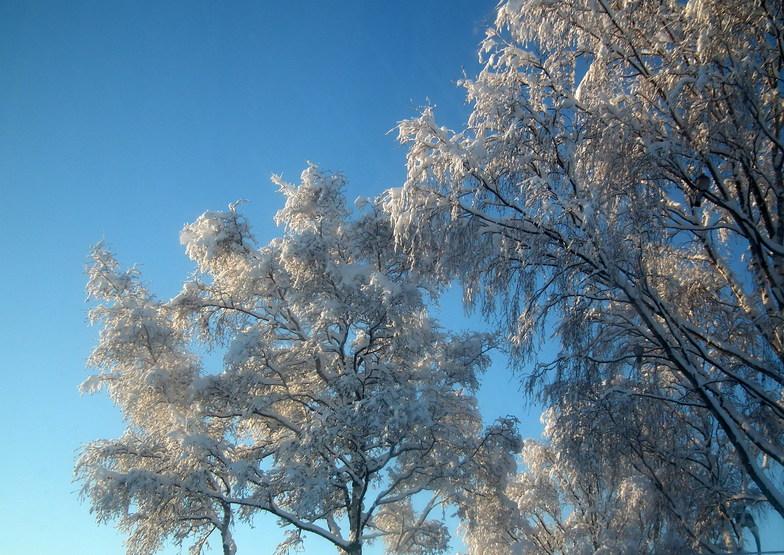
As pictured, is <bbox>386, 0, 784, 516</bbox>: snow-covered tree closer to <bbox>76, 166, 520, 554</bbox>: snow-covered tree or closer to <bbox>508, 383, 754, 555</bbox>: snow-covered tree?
<bbox>508, 383, 754, 555</bbox>: snow-covered tree

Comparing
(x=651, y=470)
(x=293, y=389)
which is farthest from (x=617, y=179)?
(x=293, y=389)

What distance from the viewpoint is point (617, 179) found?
788 cm

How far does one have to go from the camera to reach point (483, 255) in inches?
323

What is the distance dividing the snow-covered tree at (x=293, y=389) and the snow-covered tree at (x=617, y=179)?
11.0 feet

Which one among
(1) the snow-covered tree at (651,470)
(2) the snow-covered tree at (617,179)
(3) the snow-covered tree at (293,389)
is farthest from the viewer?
(3) the snow-covered tree at (293,389)

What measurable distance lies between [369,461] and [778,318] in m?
7.02

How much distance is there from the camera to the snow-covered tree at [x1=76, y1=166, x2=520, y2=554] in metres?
10.8

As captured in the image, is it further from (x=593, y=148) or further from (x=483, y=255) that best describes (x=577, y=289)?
(x=593, y=148)

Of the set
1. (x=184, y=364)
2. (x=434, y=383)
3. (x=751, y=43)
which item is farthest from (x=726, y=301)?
(x=184, y=364)

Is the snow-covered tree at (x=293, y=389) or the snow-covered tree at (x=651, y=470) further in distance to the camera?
the snow-covered tree at (x=293, y=389)

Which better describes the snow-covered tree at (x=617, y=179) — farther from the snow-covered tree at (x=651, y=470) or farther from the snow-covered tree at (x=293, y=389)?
the snow-covered tree at (x=293, y=389)

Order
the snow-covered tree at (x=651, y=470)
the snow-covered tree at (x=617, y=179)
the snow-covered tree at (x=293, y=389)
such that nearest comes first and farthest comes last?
the snow-covered tree at (x=617, y=179) → the snow-covered tree at (x=651, y=470) → the snow-covered tree at (x=293, y=389)

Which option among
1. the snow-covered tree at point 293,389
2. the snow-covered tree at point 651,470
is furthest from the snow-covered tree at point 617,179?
the snow-covered tree at point 293,389

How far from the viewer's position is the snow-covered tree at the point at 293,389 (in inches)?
426
